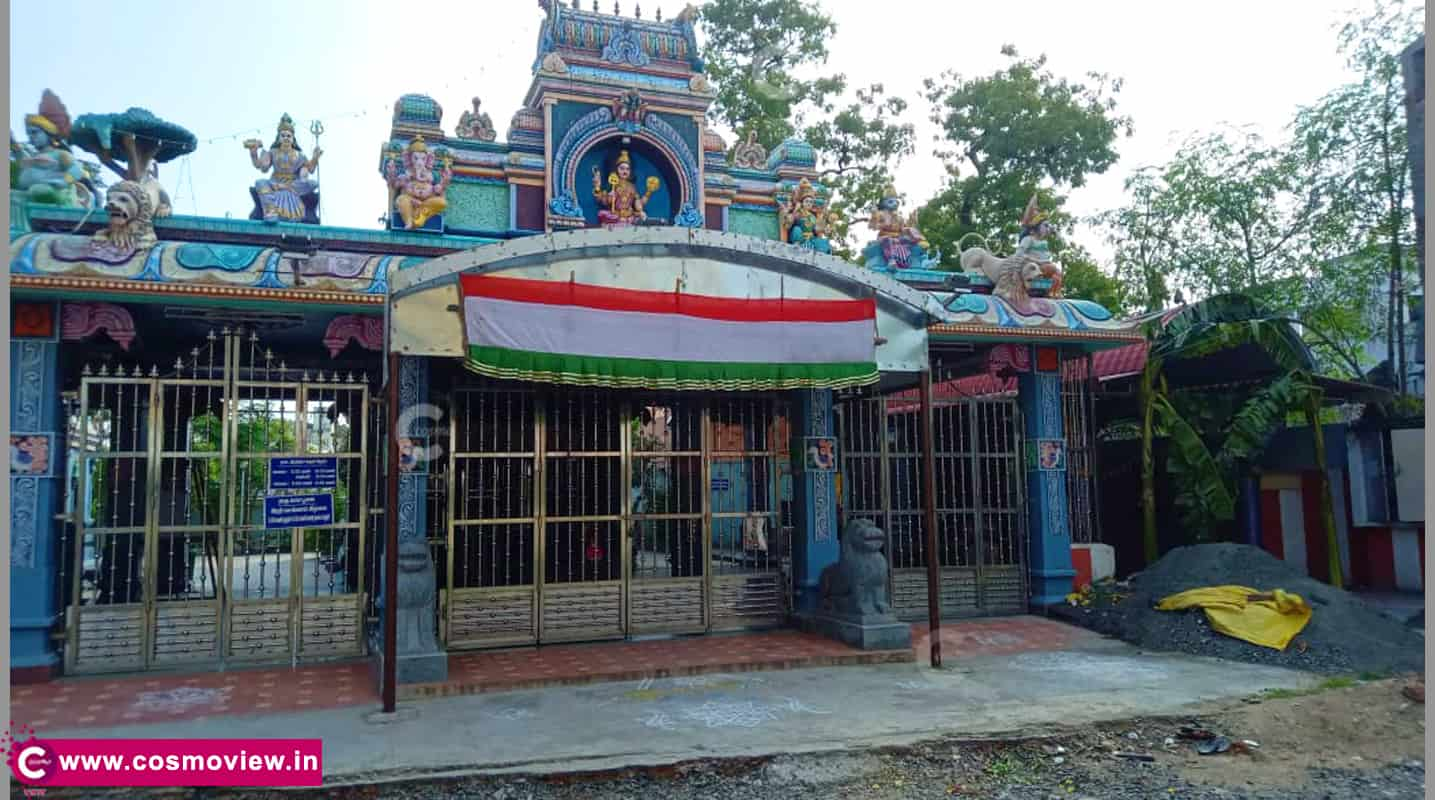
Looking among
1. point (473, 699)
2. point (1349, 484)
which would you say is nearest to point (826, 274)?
point (473, 699)

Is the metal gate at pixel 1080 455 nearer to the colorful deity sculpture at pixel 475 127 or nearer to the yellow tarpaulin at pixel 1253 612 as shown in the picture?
the yellow tarpaulin at pixel 1253 612

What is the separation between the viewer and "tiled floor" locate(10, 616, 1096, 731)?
23.2ft

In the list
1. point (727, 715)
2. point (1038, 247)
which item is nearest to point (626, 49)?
point (1038, 247)

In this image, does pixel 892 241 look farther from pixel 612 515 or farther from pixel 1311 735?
pixel 1311 735

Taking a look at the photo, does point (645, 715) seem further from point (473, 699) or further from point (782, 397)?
point (782, 397)

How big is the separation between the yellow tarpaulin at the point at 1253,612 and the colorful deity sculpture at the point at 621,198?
707cm

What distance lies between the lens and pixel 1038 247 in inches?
431

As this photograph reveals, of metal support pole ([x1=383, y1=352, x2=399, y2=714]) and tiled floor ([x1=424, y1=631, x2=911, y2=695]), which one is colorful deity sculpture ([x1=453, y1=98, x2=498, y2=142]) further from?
tiled floor ([x1=424, y1=631, x2=911, y2=695])

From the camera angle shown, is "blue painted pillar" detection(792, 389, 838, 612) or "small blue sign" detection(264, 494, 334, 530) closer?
"small blue sign" detection(264, 494, 334, 530)

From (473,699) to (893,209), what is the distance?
7397 mm

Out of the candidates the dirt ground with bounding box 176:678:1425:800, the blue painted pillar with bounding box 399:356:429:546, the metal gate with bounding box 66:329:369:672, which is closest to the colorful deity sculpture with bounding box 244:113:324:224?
the metal gate with bounding box 66:329:369:672

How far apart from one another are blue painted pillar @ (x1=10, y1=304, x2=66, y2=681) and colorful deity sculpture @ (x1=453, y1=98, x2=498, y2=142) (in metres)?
4.38

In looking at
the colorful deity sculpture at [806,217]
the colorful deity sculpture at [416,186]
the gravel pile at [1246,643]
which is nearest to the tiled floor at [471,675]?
the gravel pile at [1246,643]

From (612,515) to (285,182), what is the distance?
4.73 metres
